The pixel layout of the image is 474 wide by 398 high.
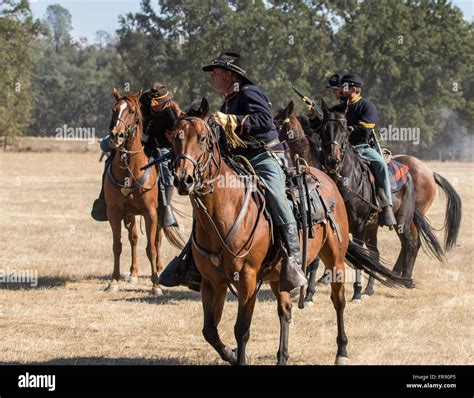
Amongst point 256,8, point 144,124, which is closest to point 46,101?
point 256,8

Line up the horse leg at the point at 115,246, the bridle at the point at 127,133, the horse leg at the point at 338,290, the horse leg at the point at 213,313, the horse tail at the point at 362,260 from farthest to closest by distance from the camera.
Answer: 1. the horse leg at the point at 115,246
2. the bridle at the point at 127,133
3. the horse tail at the point at 362,260
4. the horse leg at the point at 338,290
5. the horse leg at the point at 213,313

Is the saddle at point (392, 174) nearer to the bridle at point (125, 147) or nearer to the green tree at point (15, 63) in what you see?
the bridle at point (125, 147)

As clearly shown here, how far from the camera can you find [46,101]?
91812 millimetres

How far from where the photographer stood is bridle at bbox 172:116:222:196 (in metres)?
7.34

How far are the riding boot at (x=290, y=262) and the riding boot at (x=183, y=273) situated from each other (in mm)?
842

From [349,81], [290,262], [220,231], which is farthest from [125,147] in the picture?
[220,231]

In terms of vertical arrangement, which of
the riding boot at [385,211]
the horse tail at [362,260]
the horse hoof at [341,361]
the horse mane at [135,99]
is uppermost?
the horse mane at [135,99]

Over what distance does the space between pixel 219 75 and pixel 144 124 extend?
17.4ft

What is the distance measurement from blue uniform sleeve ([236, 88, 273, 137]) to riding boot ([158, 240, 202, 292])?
135cm

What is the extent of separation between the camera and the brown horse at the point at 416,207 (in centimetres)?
1381

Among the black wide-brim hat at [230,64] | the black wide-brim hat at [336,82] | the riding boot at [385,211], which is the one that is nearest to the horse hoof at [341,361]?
the black wide-brim hat at [230,64]

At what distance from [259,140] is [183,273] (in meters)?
1.49

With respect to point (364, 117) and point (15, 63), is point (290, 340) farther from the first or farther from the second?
point (15, 63)
